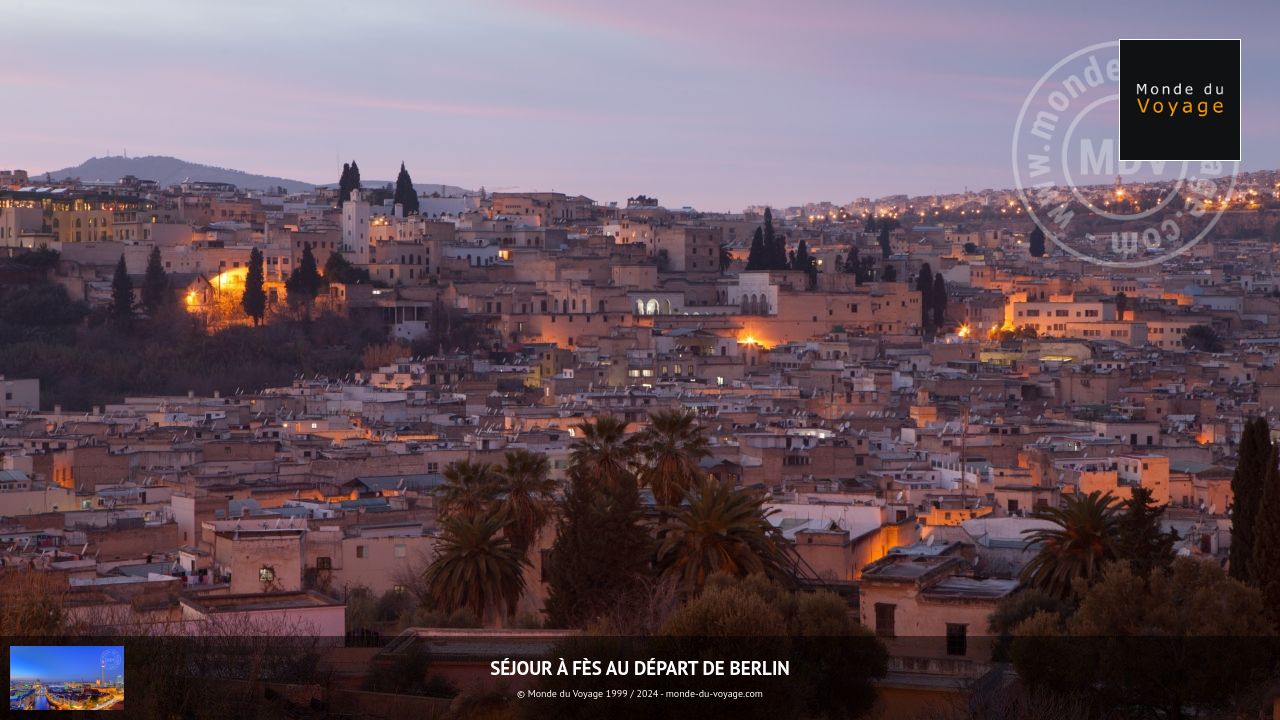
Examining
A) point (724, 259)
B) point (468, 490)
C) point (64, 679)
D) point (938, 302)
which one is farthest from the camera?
point (724, 259)

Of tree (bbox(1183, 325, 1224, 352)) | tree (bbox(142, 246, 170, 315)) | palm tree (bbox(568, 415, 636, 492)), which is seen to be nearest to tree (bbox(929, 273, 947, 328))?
tree (bbox(1183, 325, 1224, 352))

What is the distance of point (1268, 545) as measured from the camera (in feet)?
43.0

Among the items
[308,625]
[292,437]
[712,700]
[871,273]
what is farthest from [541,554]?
[871,273]

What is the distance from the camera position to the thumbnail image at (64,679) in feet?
32.4

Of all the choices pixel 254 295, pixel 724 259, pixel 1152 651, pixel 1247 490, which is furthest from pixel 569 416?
pixel 724 259

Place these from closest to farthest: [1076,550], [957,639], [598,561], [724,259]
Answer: [957,639], [1076,550], [598,561], [724,259]

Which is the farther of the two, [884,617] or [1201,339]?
[1201,339]

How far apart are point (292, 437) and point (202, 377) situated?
40.6 feet

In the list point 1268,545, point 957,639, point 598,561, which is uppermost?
point 1268,545

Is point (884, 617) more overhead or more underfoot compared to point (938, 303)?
more underfoot

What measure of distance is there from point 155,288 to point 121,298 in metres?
1.18

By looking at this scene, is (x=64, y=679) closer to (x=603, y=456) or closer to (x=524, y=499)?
(x=524, y=499)

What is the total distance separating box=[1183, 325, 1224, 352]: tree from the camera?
51188mm

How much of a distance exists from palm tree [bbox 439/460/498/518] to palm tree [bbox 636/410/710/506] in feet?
4.29
